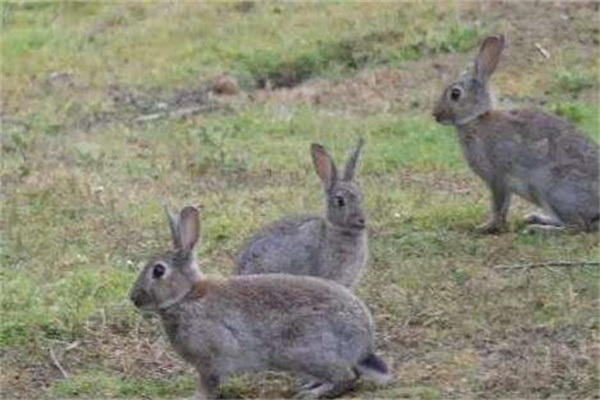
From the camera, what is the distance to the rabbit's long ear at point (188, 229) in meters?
7.18

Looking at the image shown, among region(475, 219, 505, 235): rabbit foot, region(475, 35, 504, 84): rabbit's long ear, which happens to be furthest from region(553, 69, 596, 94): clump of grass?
region(475, 219, 505, 235): rabbit foot

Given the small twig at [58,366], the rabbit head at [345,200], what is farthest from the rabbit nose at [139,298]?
the rabbit head at [345,200]

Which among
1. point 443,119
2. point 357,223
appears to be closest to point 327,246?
point 357,223

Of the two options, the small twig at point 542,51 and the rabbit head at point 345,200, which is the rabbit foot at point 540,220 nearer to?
the rabbit head at point 345,200

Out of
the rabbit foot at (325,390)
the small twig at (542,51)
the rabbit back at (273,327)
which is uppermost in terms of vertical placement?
the rabbit back at (273,327)

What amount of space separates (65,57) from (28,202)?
574 cm

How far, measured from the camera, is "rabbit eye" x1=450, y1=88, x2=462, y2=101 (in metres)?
10.4

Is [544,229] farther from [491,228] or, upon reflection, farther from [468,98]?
[468,98]

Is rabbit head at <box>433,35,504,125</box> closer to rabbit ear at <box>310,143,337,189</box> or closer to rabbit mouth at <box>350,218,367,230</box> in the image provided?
rabbit ear at <box>310,143,337,189</box>

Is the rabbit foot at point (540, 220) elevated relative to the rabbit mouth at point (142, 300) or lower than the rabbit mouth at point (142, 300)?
lower

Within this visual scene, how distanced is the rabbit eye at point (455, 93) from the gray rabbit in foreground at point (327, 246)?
7.45 feet

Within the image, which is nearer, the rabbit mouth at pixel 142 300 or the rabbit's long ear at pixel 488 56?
the rabbit mouth at pixel 142 300

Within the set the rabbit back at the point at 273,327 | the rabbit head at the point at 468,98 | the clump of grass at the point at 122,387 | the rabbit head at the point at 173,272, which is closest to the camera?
the rabbit back at the point at 273,327

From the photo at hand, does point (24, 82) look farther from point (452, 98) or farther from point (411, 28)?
point (452, 98)
